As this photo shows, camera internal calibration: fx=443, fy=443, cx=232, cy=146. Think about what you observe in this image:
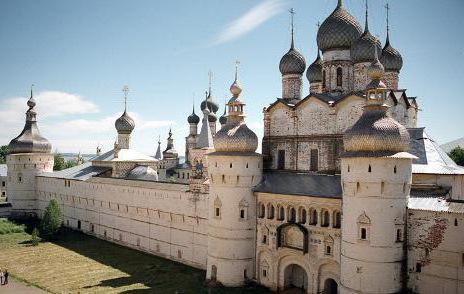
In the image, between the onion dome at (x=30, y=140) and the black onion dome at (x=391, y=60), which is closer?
the black onion dome at (x=391, y=60)

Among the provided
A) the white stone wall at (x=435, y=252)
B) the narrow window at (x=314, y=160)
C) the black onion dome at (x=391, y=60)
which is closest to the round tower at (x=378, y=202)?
the white stone wall at (x=435, y=252)

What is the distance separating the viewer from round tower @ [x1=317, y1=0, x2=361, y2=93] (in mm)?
24734

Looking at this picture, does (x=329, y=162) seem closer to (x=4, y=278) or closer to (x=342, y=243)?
(x=342, y=243)

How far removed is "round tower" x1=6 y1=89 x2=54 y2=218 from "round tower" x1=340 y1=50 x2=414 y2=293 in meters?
35.9

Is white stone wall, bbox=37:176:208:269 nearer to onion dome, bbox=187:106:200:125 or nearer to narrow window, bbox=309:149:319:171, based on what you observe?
narrow window, bbox=309:149:319:171

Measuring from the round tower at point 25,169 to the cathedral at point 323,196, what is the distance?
13.3 meters

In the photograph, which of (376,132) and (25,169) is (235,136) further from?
(25,169)

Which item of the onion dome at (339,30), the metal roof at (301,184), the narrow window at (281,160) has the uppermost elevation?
the onion dome at (339,30)

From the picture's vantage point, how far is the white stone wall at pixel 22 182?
4438cm

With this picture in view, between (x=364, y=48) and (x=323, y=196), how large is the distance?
851cm

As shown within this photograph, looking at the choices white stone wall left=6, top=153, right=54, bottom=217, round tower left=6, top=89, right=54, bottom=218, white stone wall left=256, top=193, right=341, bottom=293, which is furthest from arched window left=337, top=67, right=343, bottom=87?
white stone wall left=6, top=153, right=54, bottom=217

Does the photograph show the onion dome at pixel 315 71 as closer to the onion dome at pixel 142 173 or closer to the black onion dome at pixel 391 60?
the black onion dome at pixel 391 60

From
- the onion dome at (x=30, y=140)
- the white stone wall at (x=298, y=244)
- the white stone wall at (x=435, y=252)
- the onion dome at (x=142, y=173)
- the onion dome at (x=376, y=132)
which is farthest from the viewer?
the onion dome at (x=30, y=140)

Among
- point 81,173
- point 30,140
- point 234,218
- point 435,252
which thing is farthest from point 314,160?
point 30,140
